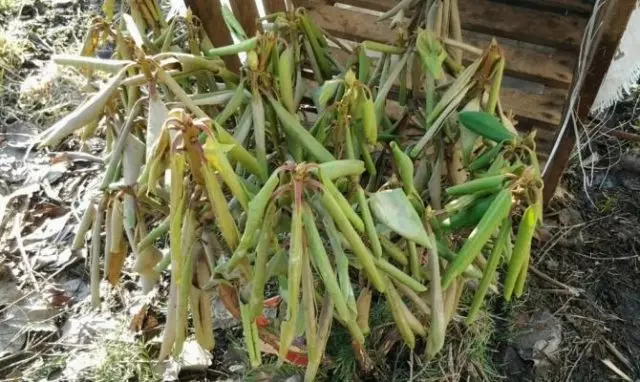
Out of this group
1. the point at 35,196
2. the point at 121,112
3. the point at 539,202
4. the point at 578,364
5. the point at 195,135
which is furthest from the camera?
the point at 35,196

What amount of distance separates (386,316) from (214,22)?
0.54 m

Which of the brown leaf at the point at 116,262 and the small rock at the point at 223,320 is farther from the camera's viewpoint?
the small rock at the point at 223,320

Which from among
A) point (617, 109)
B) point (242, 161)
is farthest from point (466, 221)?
point (617, 109)

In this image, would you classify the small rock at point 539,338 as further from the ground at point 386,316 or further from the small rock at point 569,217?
the small rock at point 569,217

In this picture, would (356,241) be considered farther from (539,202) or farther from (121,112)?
(121,112)

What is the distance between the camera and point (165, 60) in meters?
0.75

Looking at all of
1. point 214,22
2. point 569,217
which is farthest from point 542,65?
point 214,22

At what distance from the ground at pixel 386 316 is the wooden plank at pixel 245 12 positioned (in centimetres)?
37

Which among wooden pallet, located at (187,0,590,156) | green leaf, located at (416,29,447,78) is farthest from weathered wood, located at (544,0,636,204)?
green leaf, located at (416,29,447,78)

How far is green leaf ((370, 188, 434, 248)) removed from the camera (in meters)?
0.65

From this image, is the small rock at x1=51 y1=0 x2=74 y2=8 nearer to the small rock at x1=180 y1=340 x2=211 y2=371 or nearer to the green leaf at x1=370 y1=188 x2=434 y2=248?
the small rock at x1=180 y1=340 x2=211 y2=371

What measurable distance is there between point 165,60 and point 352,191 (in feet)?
0.85

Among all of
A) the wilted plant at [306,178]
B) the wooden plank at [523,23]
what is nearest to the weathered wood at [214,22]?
the wilted plant at [306,178]

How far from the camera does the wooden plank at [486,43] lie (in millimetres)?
1215
